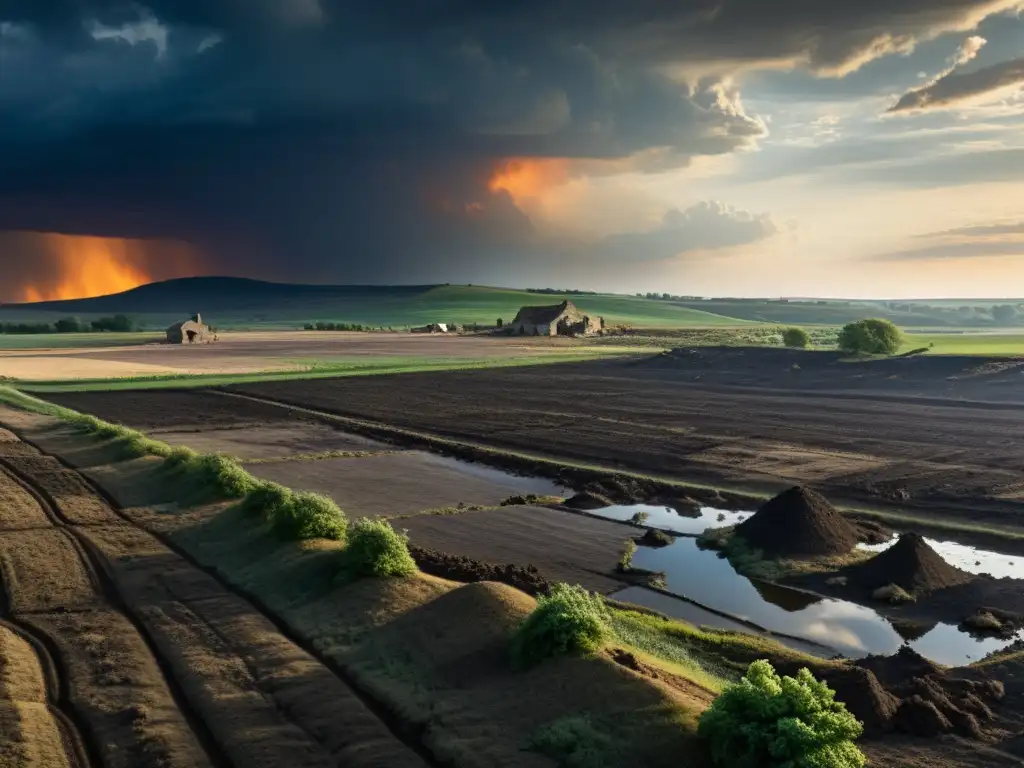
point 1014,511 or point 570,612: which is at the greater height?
point 570,612

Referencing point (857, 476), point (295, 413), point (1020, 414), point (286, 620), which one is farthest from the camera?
point (295, 413)

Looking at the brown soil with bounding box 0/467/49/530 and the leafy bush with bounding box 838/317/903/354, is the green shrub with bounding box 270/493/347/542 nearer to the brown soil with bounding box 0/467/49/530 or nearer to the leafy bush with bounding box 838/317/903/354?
the brown soil with bounding box 0/467/49/530

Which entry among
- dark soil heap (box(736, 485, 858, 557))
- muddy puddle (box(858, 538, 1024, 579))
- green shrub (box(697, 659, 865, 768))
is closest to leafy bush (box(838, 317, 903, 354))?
muddy puddle (box(858, 538, 1024, 579))

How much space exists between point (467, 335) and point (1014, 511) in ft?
415

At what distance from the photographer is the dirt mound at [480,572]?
19062mm

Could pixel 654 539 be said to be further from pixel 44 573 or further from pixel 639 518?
pixel 44 573

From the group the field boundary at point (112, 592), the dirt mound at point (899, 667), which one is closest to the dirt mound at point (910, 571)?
the dirt mound at point (899, 667)

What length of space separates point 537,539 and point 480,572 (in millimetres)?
4979

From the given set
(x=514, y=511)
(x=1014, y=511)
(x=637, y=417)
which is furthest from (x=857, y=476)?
(x=637, y=417)

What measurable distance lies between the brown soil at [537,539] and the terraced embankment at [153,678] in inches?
286

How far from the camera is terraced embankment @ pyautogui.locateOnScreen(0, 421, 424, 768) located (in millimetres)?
11594

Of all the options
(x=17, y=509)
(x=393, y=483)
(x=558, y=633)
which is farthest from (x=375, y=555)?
(x=393, y=483)

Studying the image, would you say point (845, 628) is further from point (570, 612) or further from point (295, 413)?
point (295, 413)

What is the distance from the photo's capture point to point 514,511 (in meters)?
27.7
